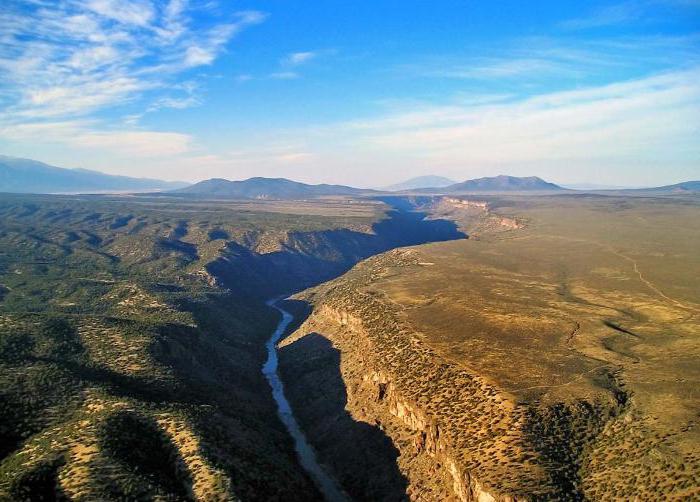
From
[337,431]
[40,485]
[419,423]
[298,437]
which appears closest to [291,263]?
[298,437]

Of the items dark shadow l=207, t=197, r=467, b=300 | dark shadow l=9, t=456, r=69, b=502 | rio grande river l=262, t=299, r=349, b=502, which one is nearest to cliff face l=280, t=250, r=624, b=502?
rio grande river l=262, t=299, r=349, b=502

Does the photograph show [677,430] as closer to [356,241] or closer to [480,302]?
[480,302]

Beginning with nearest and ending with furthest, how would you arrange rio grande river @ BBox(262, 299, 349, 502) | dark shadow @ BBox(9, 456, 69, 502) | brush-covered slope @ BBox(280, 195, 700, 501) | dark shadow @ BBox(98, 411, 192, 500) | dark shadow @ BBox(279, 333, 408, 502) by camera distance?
dark shadow @ BBox(9, 456, 69, 502)
dark shadow @ BBox(98, 411, 192, 500)
brush-covered slope @ BBox(280, 195, 700, 501)
dark shadow @ BBox(279, 333, 408, 502)
rio grande river @ BBox(262, 299, 349, 502)

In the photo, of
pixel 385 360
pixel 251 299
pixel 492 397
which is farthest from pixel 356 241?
pixel 492 397

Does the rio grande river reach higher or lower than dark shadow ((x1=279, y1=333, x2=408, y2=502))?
lower

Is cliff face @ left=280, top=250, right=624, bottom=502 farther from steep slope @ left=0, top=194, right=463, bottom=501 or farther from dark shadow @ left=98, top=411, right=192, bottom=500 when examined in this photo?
dark shadow @ left=98, top=411, right=192, bottom=500

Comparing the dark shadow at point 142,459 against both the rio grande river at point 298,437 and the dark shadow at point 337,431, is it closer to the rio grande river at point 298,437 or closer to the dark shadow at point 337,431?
the rio grande river at point 298,437

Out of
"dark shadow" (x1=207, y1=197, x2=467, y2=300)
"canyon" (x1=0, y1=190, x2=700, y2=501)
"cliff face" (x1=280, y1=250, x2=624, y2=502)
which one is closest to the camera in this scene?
"canyon" (x1=0, y1=190, x2=700, y2=501)

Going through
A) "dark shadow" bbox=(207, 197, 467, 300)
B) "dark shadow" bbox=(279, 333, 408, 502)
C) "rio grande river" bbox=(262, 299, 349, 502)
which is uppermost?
"dark shadow" bbox=(207, 197, 467, 300)
